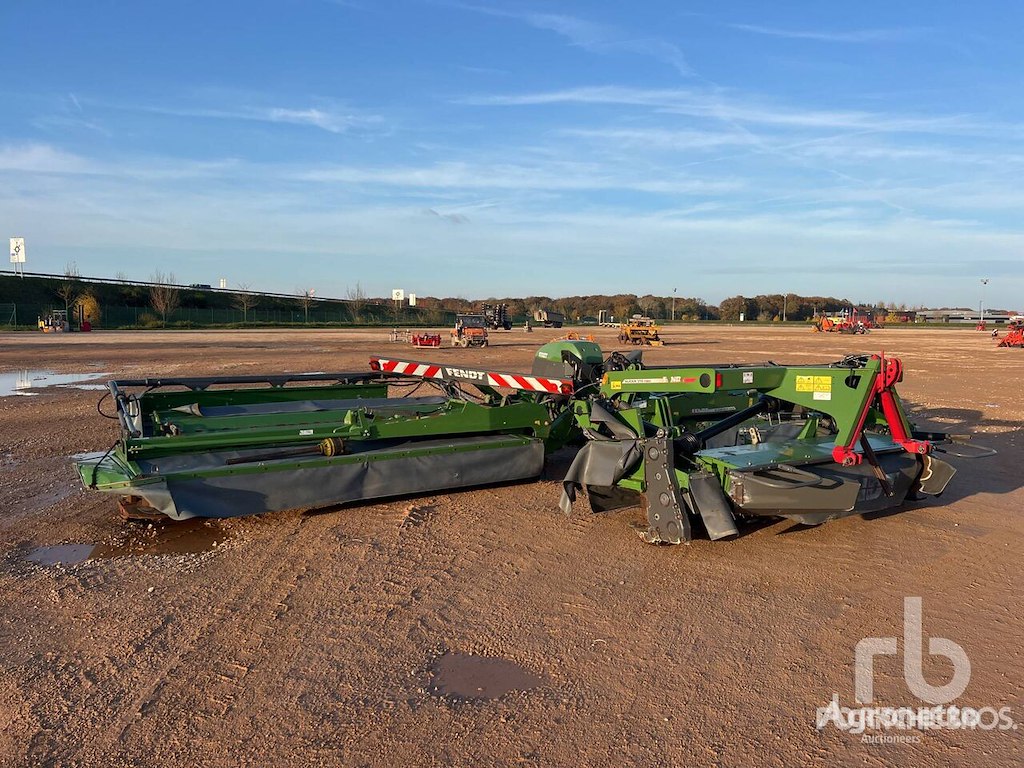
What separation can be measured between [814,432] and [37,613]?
219 inches

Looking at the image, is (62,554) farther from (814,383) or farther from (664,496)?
(814,383)

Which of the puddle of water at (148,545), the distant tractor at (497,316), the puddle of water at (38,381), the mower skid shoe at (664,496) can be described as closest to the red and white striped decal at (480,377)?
the mower skid shoe at (664,496)

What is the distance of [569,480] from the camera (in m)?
5.33

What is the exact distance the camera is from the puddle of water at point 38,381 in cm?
1462

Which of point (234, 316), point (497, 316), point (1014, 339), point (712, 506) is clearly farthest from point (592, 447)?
point (234, 316)

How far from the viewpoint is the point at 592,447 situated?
5.27 meters

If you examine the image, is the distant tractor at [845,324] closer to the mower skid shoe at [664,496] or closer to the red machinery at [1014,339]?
the red machinery at [1014,339]

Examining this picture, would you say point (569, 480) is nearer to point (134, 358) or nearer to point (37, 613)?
point (37, 613)

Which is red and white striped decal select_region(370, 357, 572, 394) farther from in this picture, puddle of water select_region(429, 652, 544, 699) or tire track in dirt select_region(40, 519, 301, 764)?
puddle of water select_region(429, 652, 544, 699)

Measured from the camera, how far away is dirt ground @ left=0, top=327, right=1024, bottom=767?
9.26ft

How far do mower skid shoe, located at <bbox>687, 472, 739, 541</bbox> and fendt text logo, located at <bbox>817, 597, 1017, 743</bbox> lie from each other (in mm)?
1128

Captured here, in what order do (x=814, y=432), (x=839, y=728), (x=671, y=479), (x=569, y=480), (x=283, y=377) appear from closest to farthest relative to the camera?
(x=839, y=728) < (x=671, y=479) < (x=569, y=480) < (x=814, y=432) < (x=283, y=377)

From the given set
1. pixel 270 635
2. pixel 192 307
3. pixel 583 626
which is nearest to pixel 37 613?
pixel 270 635

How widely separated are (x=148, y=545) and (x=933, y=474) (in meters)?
5.93
